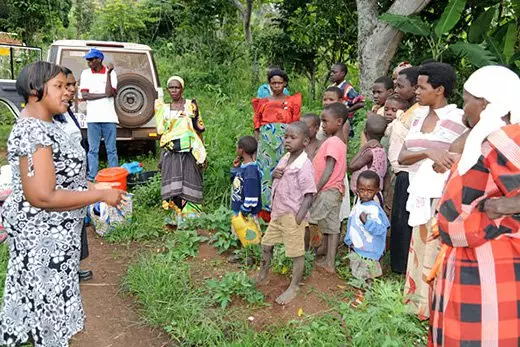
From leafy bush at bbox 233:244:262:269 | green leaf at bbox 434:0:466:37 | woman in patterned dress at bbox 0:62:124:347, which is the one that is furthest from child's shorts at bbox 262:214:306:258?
green leaf at bbox 434:0:466:37

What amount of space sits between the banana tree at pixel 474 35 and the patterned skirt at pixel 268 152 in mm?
2990

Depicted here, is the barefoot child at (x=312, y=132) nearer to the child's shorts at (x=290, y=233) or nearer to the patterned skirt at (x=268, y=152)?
the patterned skirt at (x=268, y=152)

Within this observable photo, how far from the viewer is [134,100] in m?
6.67

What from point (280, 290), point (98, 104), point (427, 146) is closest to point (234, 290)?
point (280, 290)

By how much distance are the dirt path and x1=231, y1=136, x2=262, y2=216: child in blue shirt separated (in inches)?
49.4

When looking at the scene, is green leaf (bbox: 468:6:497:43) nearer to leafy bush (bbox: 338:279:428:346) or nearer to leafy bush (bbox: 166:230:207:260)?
leafy bush (bbox: 166:230:207:260)

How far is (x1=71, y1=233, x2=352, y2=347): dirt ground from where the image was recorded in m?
3.48

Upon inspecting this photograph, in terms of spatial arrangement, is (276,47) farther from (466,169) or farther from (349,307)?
(466,169)

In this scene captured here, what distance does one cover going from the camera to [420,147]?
3.10 m

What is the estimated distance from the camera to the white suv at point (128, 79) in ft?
21.6

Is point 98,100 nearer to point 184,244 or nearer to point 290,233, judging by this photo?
point 184,244

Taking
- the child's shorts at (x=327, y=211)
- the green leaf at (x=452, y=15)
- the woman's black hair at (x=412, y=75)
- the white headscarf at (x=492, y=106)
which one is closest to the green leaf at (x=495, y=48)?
the green leaf at (x=452, y=15)

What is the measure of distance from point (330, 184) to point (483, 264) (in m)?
2.13

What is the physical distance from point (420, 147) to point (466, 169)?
1.10 m
